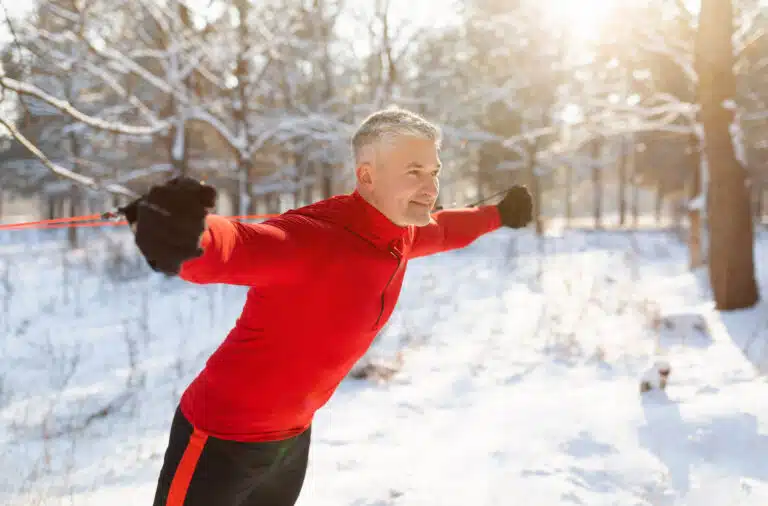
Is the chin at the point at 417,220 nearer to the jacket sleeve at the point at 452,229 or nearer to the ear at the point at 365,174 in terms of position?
the ear at the point at 365,174

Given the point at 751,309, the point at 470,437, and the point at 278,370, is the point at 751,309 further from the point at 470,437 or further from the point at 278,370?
the point at 278,370

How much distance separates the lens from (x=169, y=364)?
521 cm

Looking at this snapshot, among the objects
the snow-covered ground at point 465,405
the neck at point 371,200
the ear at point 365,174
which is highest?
the ear at point 365,174

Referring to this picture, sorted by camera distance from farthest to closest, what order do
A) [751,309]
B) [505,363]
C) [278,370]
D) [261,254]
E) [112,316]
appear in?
[112,316], [751,309], [505,363], [278,370], [261,254]

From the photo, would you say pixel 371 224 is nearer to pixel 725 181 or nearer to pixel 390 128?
pixel 390 128

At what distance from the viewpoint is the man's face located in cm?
156

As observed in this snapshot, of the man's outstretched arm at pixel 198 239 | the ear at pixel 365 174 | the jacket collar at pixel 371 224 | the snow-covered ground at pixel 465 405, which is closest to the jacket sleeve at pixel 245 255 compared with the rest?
the man's outstretched arm at pixel 198 239

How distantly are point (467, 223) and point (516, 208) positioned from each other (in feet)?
0.87

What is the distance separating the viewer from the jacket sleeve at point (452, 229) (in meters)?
2.15

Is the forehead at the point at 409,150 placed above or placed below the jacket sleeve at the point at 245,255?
above

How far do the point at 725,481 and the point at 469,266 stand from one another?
9.72 metres

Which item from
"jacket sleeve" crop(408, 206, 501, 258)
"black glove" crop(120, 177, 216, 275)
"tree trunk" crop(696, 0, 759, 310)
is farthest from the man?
"tree trunk" crop(696, 0, 759, 310)

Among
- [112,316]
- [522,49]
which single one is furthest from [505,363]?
[522,49]

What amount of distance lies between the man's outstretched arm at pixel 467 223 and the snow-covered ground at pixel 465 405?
4.54ft
